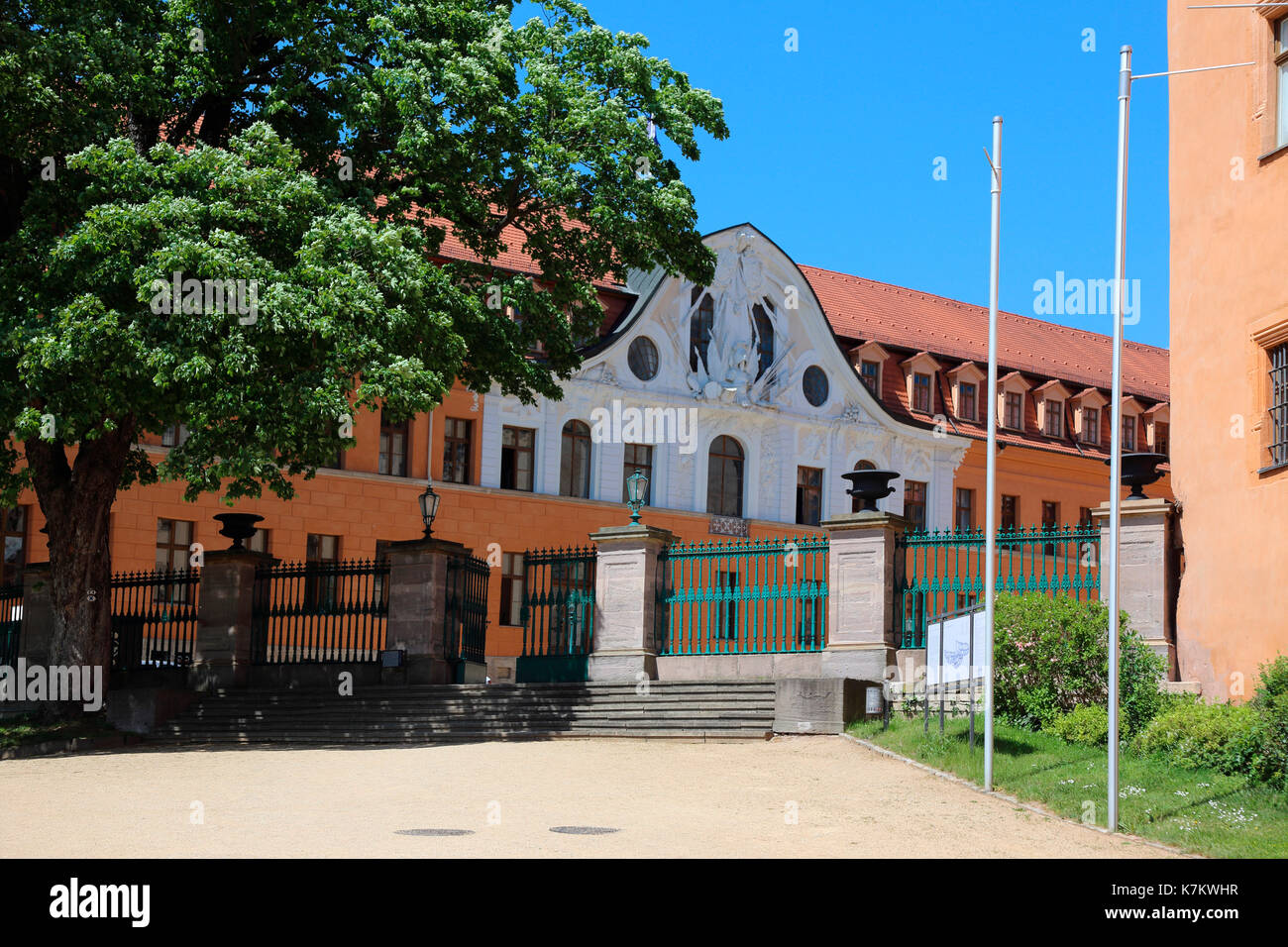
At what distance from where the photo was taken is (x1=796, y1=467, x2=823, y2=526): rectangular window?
139ft

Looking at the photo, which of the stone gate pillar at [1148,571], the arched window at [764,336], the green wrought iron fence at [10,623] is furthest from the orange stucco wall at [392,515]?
the stone gate pillar at [1148,571]

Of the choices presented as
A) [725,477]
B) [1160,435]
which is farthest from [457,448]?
[1160,435]

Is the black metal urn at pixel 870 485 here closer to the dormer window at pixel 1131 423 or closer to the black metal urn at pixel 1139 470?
the black metal urn at pixel 1139 470

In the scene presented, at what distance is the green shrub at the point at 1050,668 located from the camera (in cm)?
1608

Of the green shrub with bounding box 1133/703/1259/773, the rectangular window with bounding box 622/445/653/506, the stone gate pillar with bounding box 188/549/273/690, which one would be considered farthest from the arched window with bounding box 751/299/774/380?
the green shrub with bounding box 1133/703/1259/773

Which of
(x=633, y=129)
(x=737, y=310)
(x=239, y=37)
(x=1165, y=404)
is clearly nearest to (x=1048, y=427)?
(x=1165, y=404)

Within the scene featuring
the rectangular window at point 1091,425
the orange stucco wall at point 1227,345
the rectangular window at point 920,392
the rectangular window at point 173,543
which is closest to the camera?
the orange stucco wall at point 1227,345

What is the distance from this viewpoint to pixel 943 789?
13.7m

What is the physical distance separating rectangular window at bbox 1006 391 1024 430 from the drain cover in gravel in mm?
38098

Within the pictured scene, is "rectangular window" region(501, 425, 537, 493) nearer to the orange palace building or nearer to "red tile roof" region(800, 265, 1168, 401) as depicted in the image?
the orange palace building

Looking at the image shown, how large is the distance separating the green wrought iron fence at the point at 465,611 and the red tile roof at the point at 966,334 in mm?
24517

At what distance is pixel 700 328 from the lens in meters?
41.2

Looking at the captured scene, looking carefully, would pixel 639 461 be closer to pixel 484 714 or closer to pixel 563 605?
pixel 563 605

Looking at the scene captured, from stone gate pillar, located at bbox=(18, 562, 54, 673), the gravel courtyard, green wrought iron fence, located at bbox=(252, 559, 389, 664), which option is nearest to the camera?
the gravel courtyard
